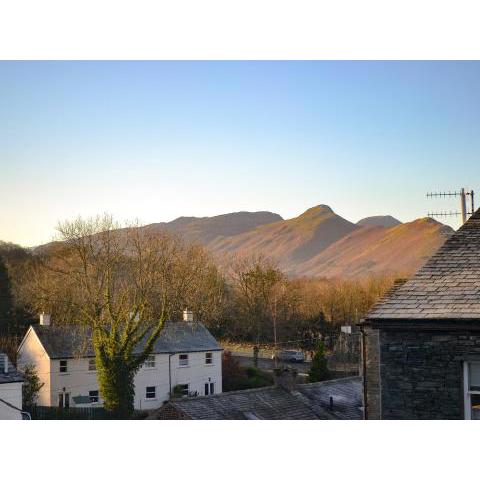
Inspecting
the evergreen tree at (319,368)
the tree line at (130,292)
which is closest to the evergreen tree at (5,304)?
the tree line at (130,292)

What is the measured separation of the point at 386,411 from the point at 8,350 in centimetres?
1344

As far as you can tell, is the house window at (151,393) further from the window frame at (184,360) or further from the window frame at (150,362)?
the window frame at (184,360)

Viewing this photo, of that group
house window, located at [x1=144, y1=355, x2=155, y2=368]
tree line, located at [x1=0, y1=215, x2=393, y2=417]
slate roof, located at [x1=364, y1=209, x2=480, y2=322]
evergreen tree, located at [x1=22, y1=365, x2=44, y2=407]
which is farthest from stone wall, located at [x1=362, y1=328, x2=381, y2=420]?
house window, located at [x1=144, y1=355, x2=155, y2=368]

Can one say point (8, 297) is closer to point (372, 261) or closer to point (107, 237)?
point (107, 237)

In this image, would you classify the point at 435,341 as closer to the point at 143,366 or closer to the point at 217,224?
the point at 217,224

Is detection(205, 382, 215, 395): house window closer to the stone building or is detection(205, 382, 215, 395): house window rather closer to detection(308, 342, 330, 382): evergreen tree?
detection(308, 342, 330, 382): evergreen tree

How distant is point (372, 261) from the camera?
13773mm

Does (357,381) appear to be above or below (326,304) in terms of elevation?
below

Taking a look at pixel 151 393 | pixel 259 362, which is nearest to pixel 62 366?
pixel 151 393

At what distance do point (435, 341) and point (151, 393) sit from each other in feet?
42.8

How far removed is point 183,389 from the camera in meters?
19.7

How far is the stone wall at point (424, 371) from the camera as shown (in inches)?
264

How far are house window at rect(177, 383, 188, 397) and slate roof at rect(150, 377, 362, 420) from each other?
6.62 metres
